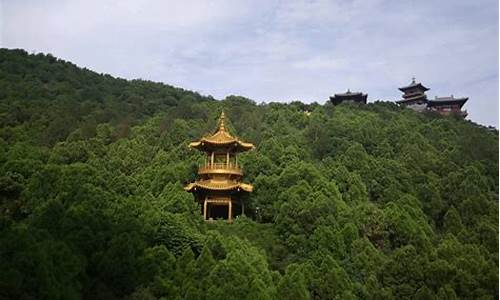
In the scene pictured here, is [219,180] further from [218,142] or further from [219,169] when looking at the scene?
[218,142]

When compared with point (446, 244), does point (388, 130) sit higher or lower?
higher

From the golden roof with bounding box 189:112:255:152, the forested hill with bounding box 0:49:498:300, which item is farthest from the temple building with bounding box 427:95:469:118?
the golden roof with bounding box 189:112:255:152

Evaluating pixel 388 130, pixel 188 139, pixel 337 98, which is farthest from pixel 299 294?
pixel 337 98

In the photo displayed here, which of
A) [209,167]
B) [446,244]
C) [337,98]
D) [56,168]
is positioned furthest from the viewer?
[337,98]

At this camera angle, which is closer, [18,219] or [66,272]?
[66,272]

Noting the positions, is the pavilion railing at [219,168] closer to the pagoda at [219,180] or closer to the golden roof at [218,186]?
the pagoda at [219,180]

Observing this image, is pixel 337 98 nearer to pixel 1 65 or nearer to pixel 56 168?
pixel 1 65

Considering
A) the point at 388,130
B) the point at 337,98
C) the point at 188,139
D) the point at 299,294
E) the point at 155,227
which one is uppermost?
the point at 337,98

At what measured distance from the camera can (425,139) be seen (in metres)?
38.3

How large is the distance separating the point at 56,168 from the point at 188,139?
11.5 m

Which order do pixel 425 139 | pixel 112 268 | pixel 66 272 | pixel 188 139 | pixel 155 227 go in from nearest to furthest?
pixel 66 272
pixel 112 268
pixel 155 227
pixel 188 139
pixel 425 139

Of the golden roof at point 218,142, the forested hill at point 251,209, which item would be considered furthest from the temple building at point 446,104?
the golden roof at point 218,142

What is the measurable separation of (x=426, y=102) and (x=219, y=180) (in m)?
39.7

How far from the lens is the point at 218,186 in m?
24.7
